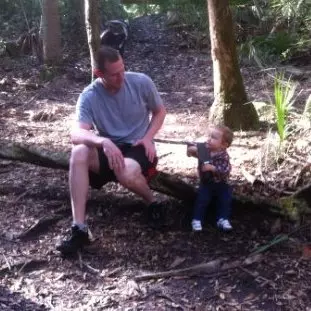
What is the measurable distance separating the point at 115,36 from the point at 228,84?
5.37m

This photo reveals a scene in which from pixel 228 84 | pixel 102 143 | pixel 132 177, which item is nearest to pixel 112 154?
pixel 102 143

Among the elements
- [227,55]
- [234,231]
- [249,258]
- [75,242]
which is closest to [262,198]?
[234,231]

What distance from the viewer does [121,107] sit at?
3.95 metres

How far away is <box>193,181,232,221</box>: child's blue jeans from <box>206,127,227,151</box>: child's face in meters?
0.24

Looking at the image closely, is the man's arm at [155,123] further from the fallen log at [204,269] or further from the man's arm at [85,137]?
the fallen log at [204,269]

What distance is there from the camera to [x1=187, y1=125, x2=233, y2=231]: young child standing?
371 cm

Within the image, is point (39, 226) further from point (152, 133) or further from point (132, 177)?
point (152, 133)

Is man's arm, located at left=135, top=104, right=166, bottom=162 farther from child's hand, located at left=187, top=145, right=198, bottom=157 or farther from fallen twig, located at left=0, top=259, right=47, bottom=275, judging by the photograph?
fallen twig, located at left=0, top=259, right=47, bottom=275

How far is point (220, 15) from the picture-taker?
5.41 meters

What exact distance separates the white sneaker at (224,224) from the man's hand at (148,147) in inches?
24.5

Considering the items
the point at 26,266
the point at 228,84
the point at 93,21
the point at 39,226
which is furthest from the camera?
the point at 93,21

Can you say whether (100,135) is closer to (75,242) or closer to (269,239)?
(75,242)

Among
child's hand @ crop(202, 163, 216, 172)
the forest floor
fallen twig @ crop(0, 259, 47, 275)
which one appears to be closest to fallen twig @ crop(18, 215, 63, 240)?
the forest floor

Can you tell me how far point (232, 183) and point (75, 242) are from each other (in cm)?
149
